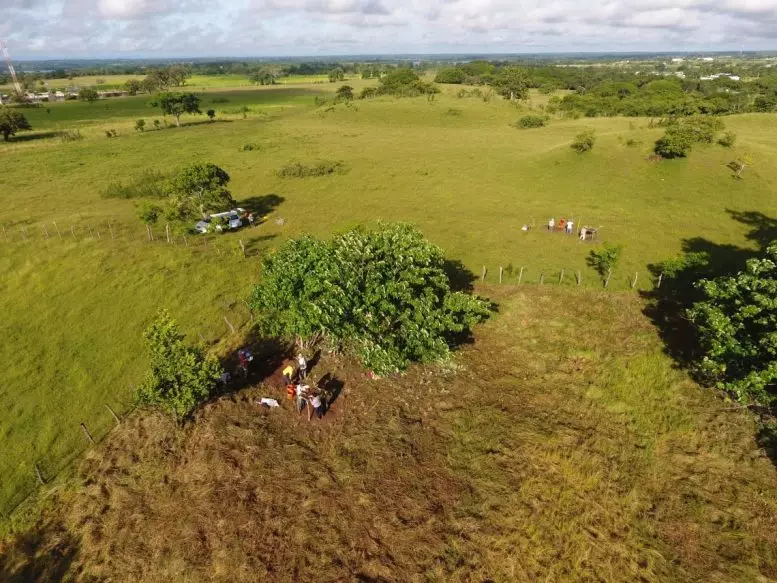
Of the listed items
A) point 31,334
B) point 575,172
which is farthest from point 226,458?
point 575,172

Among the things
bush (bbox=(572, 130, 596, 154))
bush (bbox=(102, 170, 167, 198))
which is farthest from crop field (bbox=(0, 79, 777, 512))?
bush (bbox=(102, 170, 167, 198))

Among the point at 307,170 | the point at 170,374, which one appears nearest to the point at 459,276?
the point at 170,374

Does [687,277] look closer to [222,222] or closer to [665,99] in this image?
[222,222]

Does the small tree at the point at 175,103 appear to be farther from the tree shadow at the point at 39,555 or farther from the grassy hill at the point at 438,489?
the tree shadow at the point at 39,555

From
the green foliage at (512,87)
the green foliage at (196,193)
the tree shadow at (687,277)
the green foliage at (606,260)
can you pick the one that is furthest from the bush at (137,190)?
the green foliage at (512,87)

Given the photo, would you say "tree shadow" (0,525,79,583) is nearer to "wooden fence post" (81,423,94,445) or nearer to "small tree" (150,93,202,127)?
"wooden fence post" (81,423,94,445)

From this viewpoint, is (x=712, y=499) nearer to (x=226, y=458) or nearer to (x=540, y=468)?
(x=540, y=468)
